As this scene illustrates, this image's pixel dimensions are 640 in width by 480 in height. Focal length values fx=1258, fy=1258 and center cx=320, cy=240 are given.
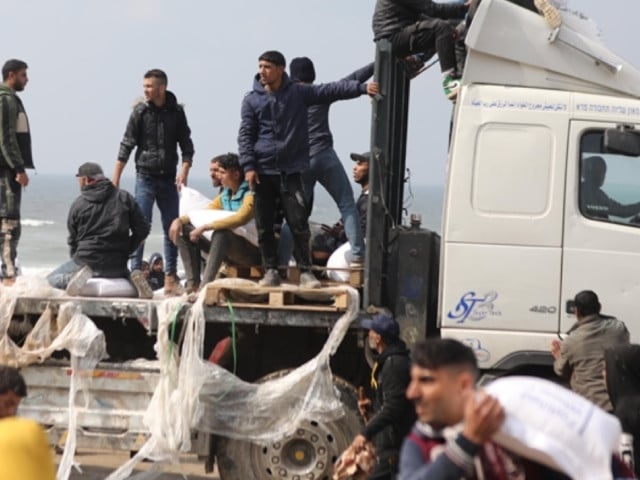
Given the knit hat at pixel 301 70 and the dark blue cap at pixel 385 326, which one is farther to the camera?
the knit hat at pixel 301 70

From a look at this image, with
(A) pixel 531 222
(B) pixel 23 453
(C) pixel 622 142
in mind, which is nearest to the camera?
(B) pixel 23 453

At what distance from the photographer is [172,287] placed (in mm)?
9078

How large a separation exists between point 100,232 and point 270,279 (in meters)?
1.34

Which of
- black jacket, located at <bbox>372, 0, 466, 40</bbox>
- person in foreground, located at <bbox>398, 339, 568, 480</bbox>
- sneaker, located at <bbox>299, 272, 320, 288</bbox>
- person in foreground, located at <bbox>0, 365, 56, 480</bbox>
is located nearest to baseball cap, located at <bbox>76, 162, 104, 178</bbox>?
sneaker, located at <bbox>299, 272, 320, 288</bbox>

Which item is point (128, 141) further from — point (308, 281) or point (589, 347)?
point (589, 347)

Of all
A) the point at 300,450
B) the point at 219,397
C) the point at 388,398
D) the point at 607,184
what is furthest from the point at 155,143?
the point at 607,184

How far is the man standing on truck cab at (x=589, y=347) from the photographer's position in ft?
24.5

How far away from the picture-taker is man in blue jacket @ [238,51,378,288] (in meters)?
8.59

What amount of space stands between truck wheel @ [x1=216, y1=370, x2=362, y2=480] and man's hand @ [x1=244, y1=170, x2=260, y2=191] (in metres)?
1.29

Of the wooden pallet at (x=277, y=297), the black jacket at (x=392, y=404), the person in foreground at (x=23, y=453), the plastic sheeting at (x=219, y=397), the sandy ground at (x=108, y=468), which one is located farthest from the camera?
the sandy ground at (x=108, y=468)

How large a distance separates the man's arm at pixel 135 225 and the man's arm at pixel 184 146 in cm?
101

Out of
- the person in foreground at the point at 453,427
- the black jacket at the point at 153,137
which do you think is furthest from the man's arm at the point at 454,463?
the black jacket at the point at 153,137

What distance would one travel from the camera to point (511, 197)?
7.89 metres

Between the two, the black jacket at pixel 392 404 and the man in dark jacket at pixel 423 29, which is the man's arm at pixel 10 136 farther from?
the black jacket at pixel 392 404
